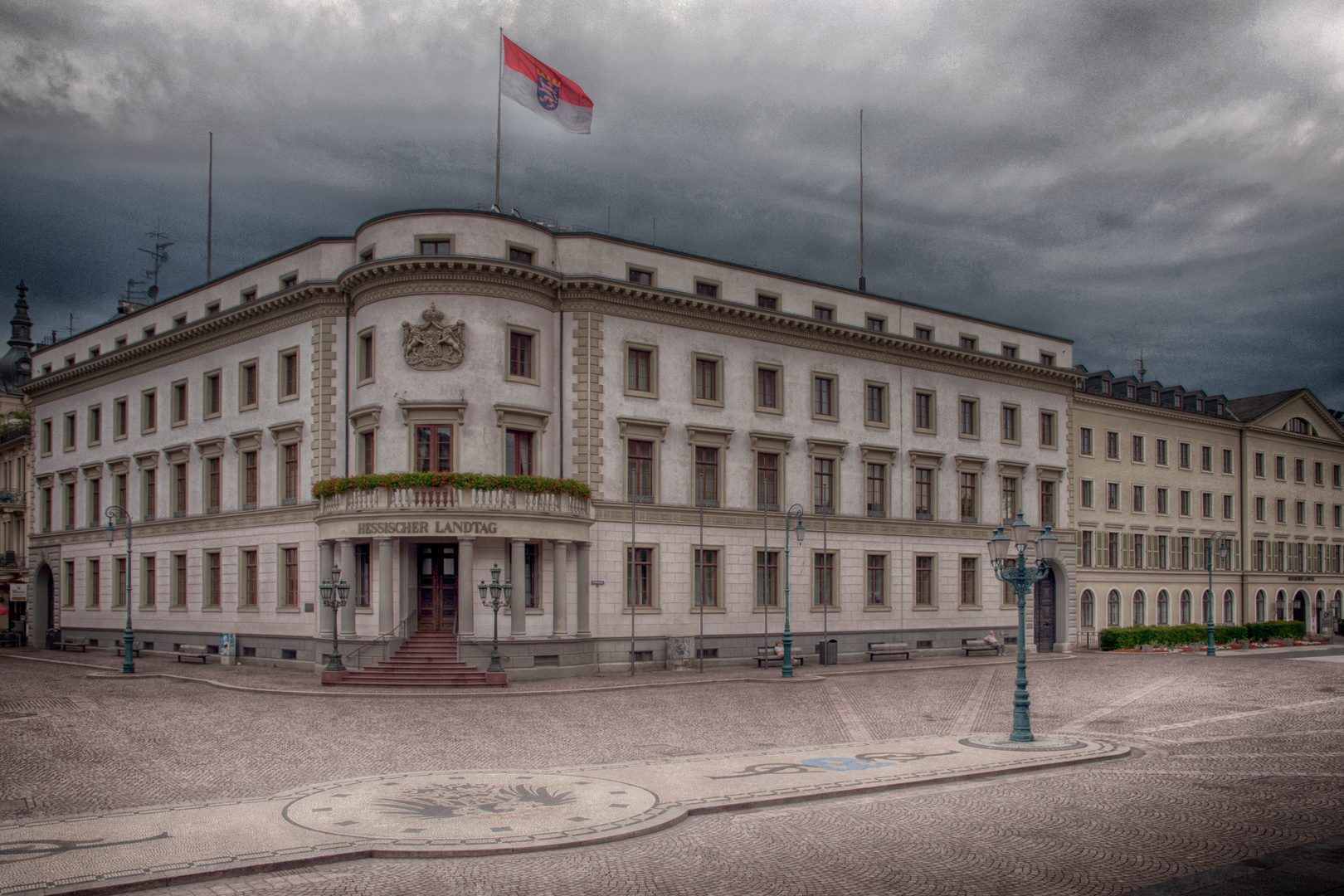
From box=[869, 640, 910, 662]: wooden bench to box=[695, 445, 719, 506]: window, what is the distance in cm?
966

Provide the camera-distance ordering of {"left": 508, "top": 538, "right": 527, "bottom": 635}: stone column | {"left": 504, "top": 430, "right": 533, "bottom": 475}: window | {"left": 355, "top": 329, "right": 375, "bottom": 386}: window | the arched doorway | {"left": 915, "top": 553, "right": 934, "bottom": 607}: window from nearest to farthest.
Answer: {"left": 508, "top": 538, "right": 527, "bottom": 635}: stone column
{"left": 504, "top": 430, "right": 533, "bottom": 475}: window
{"left": 355, "top": 329, "right": 375, "bottom": 386}: window
{"left": 915, "top": 553, "right": 934, "bottom": 607}: window
the arched doorway

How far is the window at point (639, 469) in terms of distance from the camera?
131 ft

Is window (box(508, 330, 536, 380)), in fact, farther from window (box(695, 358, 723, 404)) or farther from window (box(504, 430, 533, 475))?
window (box(695, 358, 723, 404))

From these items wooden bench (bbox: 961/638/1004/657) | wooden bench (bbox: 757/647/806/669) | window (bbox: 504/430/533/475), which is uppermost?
window (bbox: 504/430/533/475)

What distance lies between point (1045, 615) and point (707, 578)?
21.8m

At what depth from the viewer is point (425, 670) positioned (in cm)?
3384

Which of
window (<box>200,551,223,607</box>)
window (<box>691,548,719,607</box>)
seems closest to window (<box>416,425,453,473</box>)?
window (<box>691,548,719,607</box>)

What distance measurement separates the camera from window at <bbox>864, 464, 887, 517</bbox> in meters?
46.7

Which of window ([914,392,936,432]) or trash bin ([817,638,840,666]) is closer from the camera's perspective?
trash bin ([817,638,840,666])

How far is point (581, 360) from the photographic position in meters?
39.0

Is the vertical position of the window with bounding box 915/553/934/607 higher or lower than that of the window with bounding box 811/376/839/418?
lower

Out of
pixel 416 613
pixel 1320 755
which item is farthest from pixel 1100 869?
pixel 416 613

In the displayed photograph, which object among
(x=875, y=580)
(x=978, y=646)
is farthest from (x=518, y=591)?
(x=978, y=646)

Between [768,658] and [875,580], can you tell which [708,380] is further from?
[875,580]
